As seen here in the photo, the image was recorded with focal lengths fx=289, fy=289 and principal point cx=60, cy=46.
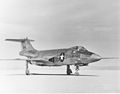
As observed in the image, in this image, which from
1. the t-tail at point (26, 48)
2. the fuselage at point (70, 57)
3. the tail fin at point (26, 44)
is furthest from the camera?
the tail fin at point (26, 44)

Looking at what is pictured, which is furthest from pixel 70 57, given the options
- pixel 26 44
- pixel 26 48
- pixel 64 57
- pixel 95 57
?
pixel 26 44

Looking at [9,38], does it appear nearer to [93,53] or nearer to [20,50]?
[20,50]

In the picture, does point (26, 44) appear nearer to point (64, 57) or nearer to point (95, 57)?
point (64, 57)

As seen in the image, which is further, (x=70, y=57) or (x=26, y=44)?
(x=26, y=44)

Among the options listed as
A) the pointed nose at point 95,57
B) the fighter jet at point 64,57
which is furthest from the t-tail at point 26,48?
the pointed nose at point 95,57

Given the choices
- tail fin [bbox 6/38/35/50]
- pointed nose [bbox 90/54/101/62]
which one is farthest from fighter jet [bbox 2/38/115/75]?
tail fin [bbox 6/38/35/50]

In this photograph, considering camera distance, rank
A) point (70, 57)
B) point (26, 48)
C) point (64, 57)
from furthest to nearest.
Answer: point (26, 48) → point (64, 57) → point (70, 57)

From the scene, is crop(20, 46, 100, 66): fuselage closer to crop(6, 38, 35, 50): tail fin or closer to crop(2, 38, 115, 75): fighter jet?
crop(2, 38, 115, 75): fighter jet

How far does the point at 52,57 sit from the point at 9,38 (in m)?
3.43

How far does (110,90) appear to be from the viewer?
9453 millimetres

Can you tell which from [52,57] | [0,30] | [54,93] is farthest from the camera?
[52,57]

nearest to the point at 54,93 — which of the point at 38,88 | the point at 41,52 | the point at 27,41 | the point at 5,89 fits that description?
the point at 38,88

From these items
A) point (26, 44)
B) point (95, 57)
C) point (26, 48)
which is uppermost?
point (26, 44)

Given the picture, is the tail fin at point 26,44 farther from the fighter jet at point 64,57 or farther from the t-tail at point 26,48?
the fighter jet at point 64,57
